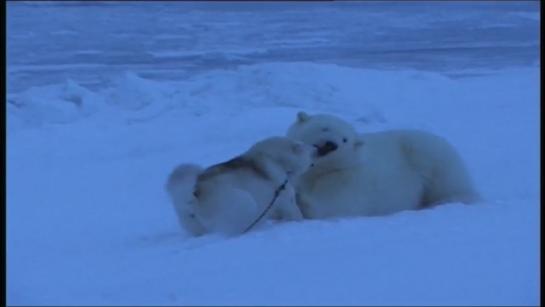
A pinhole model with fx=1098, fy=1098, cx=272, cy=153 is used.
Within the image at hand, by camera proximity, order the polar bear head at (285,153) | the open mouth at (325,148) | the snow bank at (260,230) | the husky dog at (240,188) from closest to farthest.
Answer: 1. the snow bank at (260,230)
2. the husky dog at (240,188)
3. the polar bear head at (285,153)
4. the open mouth at (325,148)

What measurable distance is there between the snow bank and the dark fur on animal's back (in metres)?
0.22

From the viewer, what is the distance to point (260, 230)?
11.5ft

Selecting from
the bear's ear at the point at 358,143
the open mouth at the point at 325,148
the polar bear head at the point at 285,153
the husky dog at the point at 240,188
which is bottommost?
the husky dog at the point at 240,188

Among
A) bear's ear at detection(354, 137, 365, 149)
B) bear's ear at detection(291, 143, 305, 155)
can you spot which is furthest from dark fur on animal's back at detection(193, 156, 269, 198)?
bear's ear at detection(354, 137, 365, 149)

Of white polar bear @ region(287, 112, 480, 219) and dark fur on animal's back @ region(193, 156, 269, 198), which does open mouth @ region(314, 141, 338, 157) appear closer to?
white polar bear @ region(287, 112, 480, 219)

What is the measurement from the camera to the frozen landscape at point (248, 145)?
8.70 feet

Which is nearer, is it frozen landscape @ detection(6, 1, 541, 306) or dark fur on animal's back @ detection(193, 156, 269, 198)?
frozen landscape @ detection(6, 1, 541, 306)

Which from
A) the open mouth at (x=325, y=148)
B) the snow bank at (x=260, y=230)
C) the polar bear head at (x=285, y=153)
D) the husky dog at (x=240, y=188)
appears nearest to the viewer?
the snow bank at (x=260, y=230)

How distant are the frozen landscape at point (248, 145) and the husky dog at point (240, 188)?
125 mm

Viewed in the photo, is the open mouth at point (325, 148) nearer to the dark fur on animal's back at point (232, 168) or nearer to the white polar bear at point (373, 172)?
the white polar bear at point (373, 172)

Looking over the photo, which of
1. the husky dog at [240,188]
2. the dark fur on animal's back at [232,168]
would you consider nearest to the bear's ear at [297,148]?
the husky dog at [240,188]

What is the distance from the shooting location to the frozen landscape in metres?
2.65

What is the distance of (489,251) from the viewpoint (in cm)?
287

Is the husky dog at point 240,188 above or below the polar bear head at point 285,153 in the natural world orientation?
below
